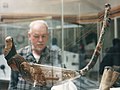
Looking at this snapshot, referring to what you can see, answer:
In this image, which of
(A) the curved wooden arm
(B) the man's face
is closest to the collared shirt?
(B) the man's face

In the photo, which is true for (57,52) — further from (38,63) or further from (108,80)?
(108,80)

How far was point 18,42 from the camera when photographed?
2666 millimetres

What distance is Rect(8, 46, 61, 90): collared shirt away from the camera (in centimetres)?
267

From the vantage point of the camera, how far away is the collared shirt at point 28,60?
267 centimetres

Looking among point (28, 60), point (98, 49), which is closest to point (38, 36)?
point (28, 60)

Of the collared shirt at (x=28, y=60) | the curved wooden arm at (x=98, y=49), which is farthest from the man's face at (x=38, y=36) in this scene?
the curved wooden arm at (x=98, y=49)

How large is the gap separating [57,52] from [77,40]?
0.76ft

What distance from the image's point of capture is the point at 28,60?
2.68 m

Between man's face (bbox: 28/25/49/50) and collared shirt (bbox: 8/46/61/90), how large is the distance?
6 centimetres

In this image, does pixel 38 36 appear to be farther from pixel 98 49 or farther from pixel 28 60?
pixel 98 49

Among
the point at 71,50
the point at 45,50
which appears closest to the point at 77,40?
the point at 71,50

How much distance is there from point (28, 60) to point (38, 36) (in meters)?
0.26

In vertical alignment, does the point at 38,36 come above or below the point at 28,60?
above

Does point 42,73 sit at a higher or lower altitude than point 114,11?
lower
